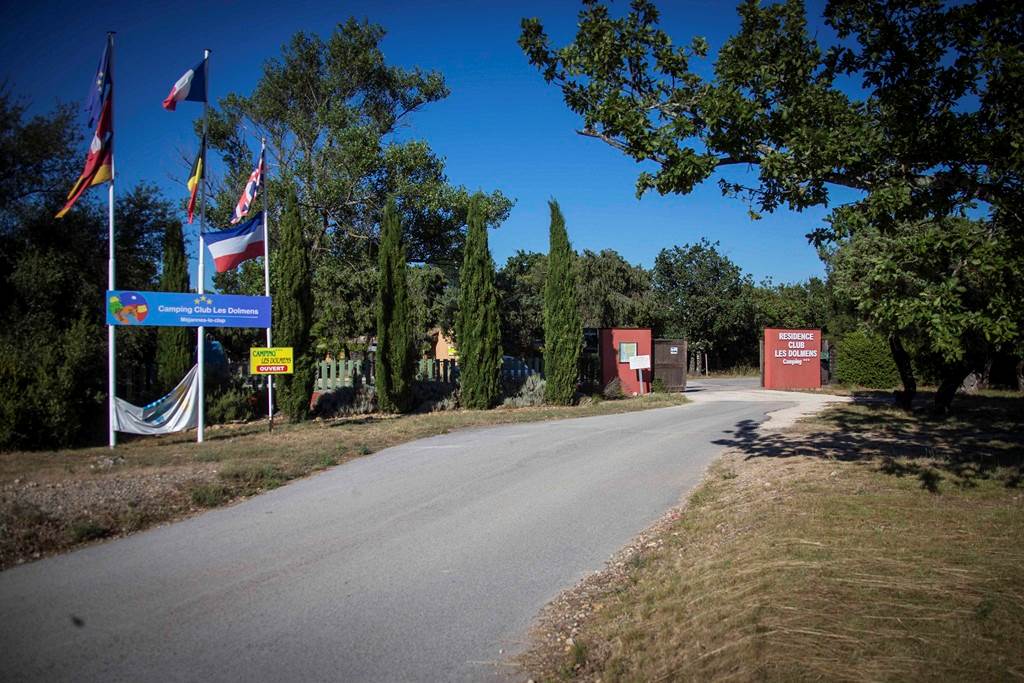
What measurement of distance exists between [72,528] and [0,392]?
24.3ft

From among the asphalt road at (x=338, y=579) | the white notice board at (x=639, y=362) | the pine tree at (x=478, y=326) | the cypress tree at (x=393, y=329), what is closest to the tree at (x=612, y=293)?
the white notice board at (x=639, y=362)

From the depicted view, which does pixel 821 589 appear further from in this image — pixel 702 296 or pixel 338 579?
pixel 702 296

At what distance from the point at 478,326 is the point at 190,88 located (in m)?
10.0

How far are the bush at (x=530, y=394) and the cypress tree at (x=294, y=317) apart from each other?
22.4 ft

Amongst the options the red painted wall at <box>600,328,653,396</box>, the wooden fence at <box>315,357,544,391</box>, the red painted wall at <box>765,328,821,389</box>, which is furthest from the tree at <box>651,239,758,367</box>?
the wooden fence at <box>315,357,544,391</box>

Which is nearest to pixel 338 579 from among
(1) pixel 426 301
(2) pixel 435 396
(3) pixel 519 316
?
(2) pixel 435 396

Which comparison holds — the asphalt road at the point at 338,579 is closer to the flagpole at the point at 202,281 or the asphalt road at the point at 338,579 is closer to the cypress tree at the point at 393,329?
the flagpole at the point at 202,281

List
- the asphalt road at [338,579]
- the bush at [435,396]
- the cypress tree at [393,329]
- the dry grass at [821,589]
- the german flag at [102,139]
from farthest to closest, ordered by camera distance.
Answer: the bush at [435,396] → the cypress tree at [393,329] → the german flag at [102,139] → the asphalt road at [338,579] → the dry grass at [821,589]

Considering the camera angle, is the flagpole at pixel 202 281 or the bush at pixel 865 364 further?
the bush at pixel 865 364

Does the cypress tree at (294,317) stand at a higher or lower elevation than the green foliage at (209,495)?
higher

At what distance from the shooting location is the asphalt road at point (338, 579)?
4.20m

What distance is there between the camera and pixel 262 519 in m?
7.61

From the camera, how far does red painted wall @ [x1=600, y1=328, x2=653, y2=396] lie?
26.6 metres

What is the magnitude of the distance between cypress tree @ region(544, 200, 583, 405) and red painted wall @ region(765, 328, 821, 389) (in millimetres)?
12729
